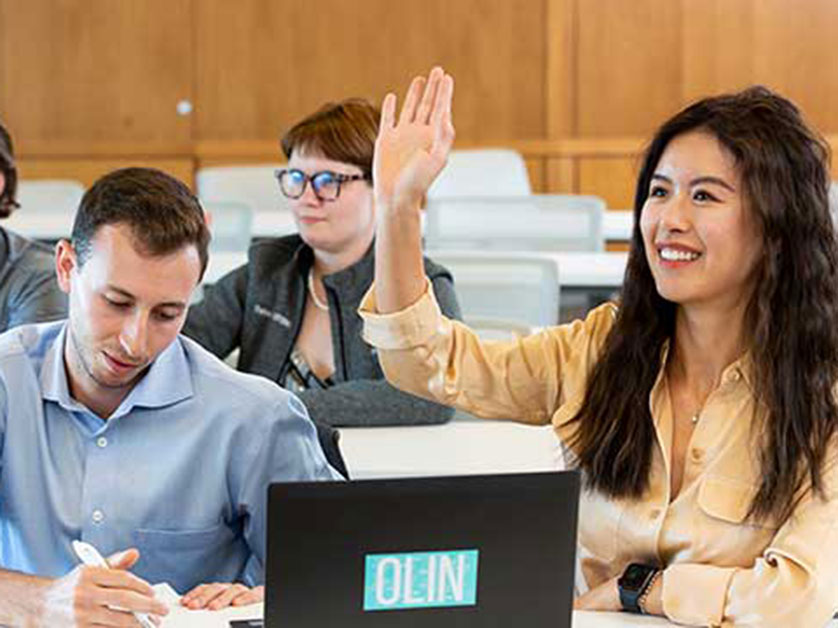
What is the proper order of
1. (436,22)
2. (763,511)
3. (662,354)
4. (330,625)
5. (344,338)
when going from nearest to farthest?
1. (330,625)
2. (763,511)
3. (662,354)
4. (344,338)
5. (436,22)

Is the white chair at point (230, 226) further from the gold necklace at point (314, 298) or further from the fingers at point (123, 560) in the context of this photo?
the fingers at point (123, 560)

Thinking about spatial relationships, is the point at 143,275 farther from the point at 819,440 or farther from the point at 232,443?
the point at 819,440

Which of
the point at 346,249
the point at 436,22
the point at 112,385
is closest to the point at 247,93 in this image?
the point at 436,22

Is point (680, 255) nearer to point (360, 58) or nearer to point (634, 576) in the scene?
point (634, 576)

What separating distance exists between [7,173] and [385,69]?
5.63m

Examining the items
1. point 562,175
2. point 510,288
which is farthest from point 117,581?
point 562,175

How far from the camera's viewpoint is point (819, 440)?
2342 millimetres

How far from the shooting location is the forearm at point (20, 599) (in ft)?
6.90

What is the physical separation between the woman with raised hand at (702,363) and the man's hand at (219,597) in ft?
1.39

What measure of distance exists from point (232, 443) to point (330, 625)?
635 mm

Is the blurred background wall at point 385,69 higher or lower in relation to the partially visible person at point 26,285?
higher

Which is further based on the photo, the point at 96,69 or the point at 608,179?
the point at 96,69

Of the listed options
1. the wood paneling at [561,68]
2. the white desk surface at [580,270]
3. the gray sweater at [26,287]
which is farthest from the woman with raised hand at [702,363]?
the wood paneling at [561,68]

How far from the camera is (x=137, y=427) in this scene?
2422 mm
